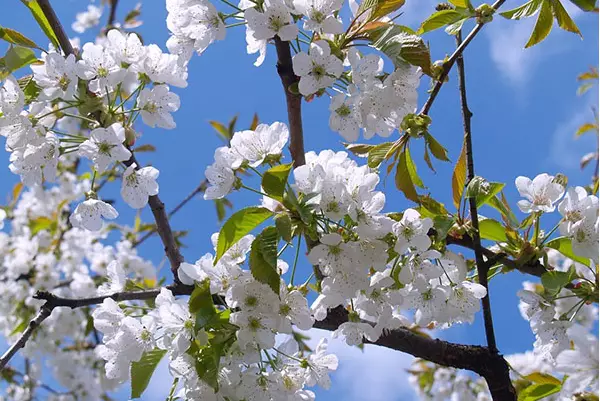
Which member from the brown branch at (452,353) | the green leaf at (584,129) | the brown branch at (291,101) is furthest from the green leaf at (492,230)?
the green leaf at (584,129)

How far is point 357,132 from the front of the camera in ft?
4.34

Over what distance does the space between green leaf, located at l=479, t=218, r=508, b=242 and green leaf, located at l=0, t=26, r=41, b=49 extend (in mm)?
1024

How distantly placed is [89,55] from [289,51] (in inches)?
15.9

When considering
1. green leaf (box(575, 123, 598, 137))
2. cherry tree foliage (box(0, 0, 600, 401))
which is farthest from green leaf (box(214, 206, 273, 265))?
green leaf (box(575, 123, 598, 137))

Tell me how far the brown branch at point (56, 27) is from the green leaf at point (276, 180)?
608mm

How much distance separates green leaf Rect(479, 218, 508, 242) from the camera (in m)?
1.32

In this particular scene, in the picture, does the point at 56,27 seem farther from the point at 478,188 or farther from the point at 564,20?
the point at 564,20

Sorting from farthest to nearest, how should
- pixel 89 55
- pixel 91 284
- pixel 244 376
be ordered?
pixel 91 284
pixel 89 55
pixel 244 376

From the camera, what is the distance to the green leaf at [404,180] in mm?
1380

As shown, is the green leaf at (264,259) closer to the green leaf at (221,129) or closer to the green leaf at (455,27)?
the green leaf at (455,27)

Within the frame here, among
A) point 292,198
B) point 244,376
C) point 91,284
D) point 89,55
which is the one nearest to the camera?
point 292,198

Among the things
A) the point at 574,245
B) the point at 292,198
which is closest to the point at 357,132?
the point at 292,198

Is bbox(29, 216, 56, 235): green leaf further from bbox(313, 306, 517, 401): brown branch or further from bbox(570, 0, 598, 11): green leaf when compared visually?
bbox(570, 0, 598, 11): green leaf

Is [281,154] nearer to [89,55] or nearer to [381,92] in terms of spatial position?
[381,92]
